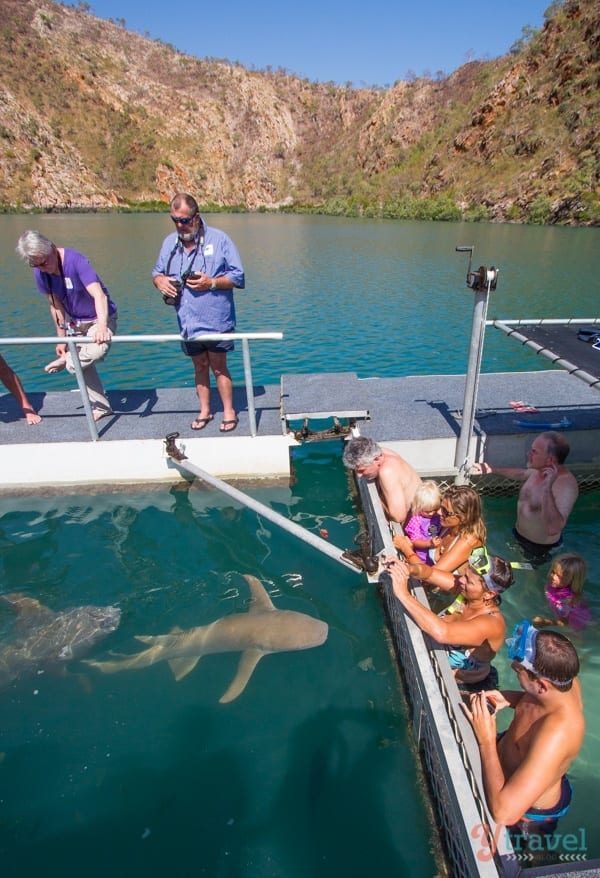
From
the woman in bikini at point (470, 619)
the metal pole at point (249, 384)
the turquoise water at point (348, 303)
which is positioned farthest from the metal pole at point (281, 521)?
the turquoise water at point (348, 303)

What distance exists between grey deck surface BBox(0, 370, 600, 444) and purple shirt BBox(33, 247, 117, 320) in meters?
1.58

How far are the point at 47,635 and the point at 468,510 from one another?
3.87 metres

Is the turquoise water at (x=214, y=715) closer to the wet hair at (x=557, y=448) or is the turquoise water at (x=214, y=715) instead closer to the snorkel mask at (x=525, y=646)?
the wet hair at (x=557, y=448)

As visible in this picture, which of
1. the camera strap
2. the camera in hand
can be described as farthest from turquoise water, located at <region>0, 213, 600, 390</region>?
the camera strap

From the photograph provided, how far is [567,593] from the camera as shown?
414cm

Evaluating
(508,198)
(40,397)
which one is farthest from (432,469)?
(508,198)

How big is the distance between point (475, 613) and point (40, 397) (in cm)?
716

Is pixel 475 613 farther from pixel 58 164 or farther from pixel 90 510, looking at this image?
pixel 58 164

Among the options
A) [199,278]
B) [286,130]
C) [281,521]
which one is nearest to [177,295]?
[199,278]

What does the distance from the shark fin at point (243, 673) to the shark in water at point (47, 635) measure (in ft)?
4.23

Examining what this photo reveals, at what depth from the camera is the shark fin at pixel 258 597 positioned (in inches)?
176

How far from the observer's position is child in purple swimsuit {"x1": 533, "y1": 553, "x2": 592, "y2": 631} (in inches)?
158

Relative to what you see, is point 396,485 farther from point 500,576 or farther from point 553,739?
point 553,739

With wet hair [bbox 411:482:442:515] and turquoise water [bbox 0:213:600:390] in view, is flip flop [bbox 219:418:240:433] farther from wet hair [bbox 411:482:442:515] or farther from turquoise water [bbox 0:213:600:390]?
turquoise water [bbox 0:213:600:390]
